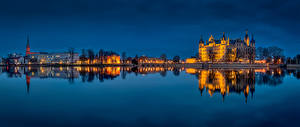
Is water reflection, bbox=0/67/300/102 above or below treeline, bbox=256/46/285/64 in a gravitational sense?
below

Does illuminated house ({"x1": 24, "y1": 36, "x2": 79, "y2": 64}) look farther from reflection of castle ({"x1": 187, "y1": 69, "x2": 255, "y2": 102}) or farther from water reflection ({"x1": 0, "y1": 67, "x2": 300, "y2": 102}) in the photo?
reflection of castle ({"x1": 187, "y1": 69, "x2": 255, "y2": 102})

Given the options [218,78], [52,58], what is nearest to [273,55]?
[218,78]

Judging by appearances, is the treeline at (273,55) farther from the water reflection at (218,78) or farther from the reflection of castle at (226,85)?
the reflection of castle at (226,85)

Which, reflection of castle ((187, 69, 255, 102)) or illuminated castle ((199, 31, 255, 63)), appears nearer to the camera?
reflection of castle ((187, 69, 255, 102))

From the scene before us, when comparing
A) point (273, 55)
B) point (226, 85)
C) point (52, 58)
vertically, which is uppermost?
point (52, 58)

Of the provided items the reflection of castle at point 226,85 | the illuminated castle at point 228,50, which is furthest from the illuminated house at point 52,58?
the reflection of castle at point 226,85

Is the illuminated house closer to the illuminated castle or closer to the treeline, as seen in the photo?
the illuminated castle

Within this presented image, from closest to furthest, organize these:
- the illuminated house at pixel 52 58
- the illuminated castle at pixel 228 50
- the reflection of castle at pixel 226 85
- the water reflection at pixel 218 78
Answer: the reflection of castle at pixel 226 85
the water reflection at pixel 218 78
the illuminated castle at pixel 228 50
the illuminated house at pixel 52 58

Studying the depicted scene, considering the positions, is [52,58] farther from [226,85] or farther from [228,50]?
[226,85]

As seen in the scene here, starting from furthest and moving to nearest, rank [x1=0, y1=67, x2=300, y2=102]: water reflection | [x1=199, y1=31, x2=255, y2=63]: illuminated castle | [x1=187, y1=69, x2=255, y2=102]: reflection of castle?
[x1=199, y1=31, x2=255, y2=63]: illuminated castle < [x1=0, y1=67, x2=300, y2=102]: water reflection < [x1=187, y1=69, x2=255, y2=102]: reflection of castle

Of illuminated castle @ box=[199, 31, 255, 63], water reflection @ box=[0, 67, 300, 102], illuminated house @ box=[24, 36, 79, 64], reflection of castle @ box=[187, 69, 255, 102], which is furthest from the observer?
illuminated house @ box=[24, 36, 79, 64]

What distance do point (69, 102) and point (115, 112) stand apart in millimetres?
3692

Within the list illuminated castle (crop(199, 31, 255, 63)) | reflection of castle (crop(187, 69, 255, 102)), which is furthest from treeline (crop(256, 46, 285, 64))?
reflection of castle (crop(187, 69, 255, 102))

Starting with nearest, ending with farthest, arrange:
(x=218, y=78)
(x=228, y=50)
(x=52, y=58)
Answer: (x=218, y=78), (x=228, y=50), (x=52, y=58)
